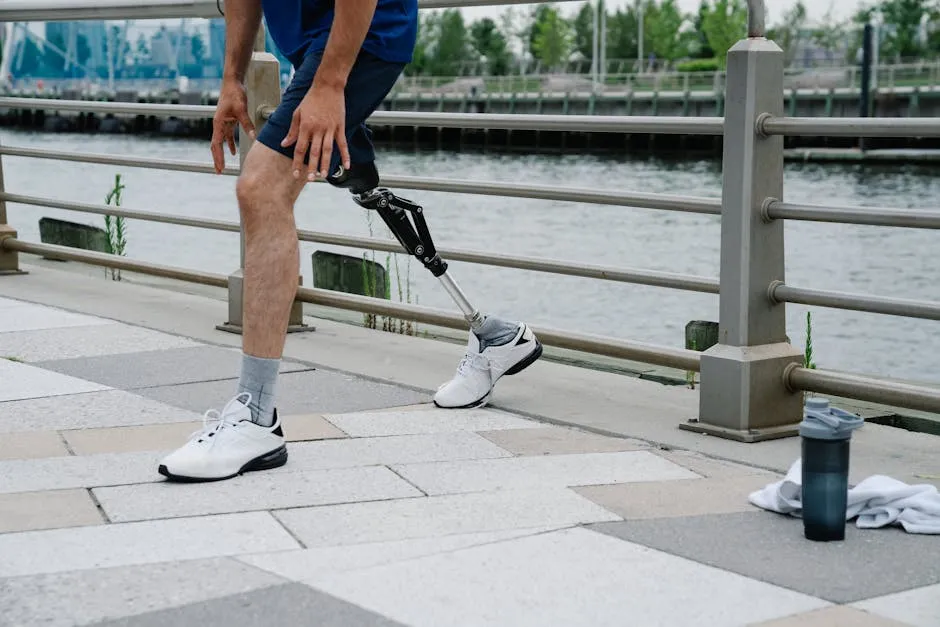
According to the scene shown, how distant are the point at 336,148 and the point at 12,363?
187cm

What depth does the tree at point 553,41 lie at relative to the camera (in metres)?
109

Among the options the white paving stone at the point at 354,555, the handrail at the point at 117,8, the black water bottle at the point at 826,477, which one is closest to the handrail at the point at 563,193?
the handrail at the point at 117,8

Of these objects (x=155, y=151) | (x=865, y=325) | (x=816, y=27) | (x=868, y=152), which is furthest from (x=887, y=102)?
(x=865, y=325)

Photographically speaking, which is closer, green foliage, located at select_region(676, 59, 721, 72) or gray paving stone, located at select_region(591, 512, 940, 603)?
gray paving stone, located at select_region(591, 512, 940, 603)

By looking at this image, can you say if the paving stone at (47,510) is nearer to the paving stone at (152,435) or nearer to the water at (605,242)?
the paving stone at (152,435)

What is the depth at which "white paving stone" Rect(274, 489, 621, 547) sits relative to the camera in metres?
2.98

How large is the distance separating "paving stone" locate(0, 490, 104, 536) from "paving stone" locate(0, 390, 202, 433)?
755 millimetres

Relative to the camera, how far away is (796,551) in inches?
115

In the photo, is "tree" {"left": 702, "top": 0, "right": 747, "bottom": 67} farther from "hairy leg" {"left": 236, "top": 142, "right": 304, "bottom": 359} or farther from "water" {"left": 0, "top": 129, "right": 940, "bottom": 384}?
"hairy leg" {"left": 236, "top": 142, "right": 304, "bottom": 359}

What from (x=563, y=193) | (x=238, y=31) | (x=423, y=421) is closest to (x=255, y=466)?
(x=423, y=421)

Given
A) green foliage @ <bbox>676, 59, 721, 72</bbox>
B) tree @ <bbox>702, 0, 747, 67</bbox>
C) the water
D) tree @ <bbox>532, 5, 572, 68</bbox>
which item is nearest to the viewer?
the water

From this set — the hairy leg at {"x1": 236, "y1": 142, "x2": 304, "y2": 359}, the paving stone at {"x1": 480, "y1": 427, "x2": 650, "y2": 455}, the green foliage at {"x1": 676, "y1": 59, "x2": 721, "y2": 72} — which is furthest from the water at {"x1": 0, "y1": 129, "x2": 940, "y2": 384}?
the green foliage at {"x1": 676, "y1": 59, "x2": 721, "y2": 72}

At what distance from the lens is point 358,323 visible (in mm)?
6723

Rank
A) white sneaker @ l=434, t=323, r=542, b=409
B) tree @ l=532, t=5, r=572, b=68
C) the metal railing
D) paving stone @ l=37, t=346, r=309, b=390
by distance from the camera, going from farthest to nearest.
→ 1. tree @ l=532, t=5, r=572, b=68
2. paving stone @ l=37, t=346, r=309, b=390
3. white sneaker @ l=434, t=323, r=542, b=409
4. the metal railing
